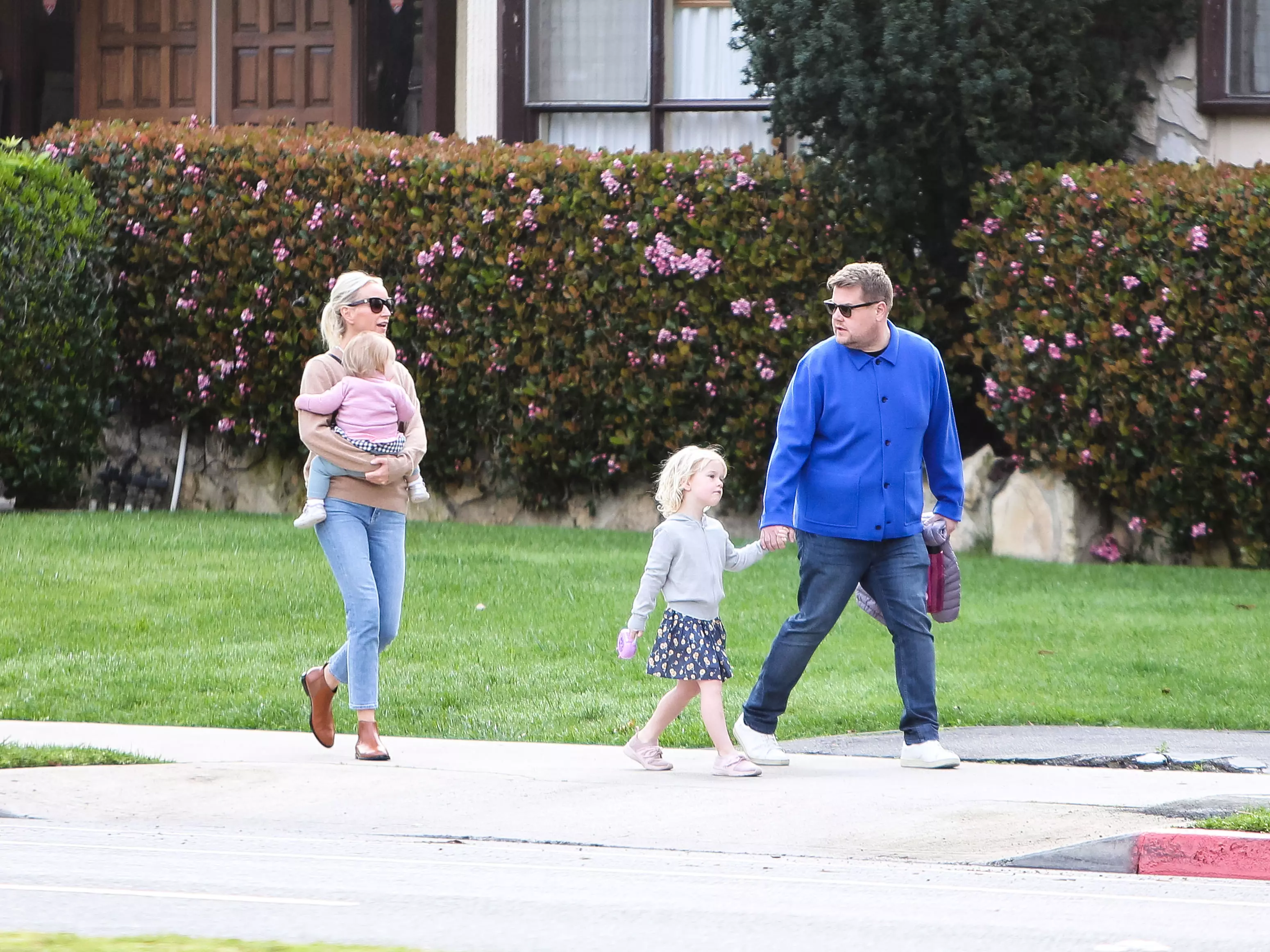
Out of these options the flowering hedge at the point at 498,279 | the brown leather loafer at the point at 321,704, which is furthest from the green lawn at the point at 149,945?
the flowering hedge at the point at 498,279

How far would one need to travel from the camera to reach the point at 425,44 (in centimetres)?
1767

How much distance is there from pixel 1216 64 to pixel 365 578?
947 centimetres

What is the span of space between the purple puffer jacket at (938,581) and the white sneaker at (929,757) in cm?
48

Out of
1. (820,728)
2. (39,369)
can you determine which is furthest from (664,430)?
(820,728)

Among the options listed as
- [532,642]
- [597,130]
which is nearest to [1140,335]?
[532,642]

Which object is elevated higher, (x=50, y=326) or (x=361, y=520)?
(x=50, y=326)

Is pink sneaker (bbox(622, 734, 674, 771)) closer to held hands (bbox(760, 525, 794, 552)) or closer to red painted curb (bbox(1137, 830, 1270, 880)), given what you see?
held hands (bbox(760, 525, 794, 552))

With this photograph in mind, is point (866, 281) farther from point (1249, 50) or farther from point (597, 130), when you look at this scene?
point (597, 130)

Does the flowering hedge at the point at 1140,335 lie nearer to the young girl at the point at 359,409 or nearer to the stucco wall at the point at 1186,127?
the stucco wall at the point at 1186,127

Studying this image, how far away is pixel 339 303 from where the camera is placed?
7.54 m

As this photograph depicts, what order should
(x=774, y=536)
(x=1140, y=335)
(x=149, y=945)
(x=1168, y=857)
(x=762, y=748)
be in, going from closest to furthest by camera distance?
(x=149, y=945) < (x=1168, y=857) < (x=774, y=536) < (x=762, y=748) < (x=1140, y=335)

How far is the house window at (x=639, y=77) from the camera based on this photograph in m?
16.7

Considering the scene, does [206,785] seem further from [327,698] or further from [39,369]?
[39,369]

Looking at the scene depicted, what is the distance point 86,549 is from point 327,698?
5.59m
